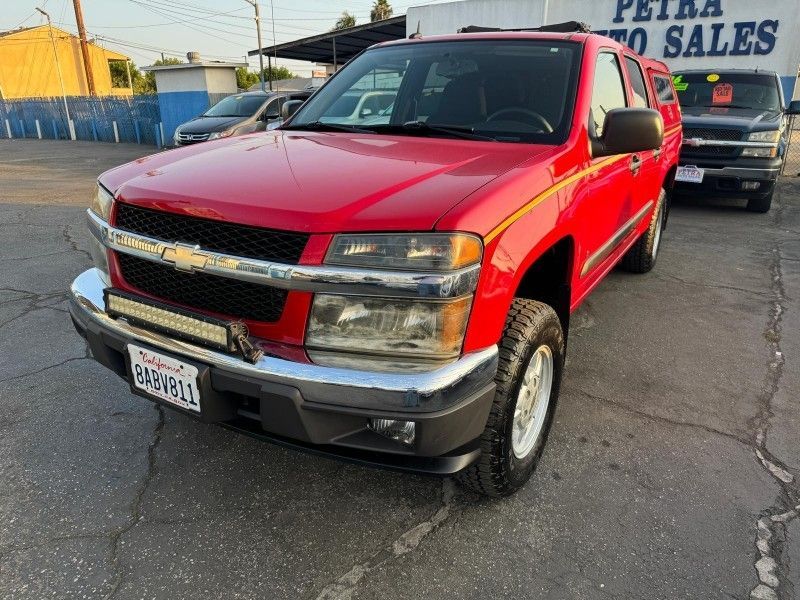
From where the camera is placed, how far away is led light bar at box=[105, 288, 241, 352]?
1.80 m

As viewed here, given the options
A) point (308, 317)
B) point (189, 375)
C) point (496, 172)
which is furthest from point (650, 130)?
point (189, 375)

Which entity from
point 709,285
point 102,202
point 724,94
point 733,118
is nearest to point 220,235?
point 102,202

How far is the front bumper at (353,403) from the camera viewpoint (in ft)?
5.43

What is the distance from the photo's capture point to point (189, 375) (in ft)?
6.10

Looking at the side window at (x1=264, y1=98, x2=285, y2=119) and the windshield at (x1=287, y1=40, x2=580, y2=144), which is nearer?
the windshield at (x1=287, y1=40, x2=580, y2=144)

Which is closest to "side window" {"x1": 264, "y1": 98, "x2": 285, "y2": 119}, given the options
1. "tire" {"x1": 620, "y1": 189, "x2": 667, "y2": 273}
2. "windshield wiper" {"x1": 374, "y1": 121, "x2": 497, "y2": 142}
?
"tire" {"x1": 620, "y1": 189, "x2": 667, "y2": 273}

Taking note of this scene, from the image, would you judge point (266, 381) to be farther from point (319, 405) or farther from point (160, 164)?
point (160, 164)

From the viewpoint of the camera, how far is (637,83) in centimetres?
378

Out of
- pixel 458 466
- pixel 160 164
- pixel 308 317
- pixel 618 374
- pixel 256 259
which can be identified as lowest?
pixel 618 374

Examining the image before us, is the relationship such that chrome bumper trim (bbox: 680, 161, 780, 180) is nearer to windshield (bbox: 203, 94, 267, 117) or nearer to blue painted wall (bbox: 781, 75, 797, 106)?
blue painted wall (bbox: 781, 75, 797, 106)

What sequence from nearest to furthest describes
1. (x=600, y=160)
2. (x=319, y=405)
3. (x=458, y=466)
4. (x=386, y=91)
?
(x=319, y=405) < (x=458, y=466) < (x=600, y=160) < (x=386, y=91)

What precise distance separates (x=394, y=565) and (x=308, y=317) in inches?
36.0

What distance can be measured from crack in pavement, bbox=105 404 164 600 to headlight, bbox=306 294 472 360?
3.49ft

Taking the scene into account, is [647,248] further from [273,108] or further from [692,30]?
[692,30]
